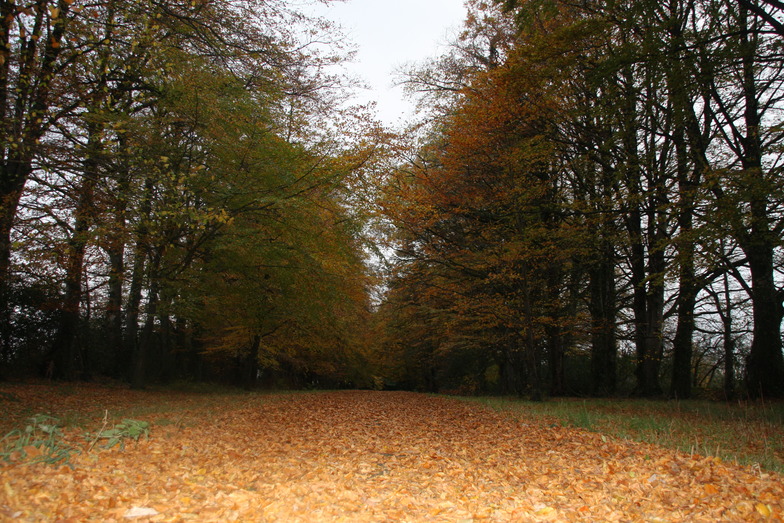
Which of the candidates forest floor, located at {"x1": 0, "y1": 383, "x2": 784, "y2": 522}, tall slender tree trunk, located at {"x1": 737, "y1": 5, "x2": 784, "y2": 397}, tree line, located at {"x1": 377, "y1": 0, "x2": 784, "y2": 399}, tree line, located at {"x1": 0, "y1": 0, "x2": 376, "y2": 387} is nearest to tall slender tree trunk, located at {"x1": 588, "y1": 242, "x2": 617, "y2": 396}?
tree line, located at {"x1": 377, "y1": 0, "x2": 784, "y2": 399}

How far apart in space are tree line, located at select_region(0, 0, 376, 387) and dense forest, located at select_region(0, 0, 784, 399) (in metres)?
0.08

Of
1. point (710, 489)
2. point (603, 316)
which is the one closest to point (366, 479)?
point (710, 489)

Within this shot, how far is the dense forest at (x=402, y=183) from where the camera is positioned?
688cm

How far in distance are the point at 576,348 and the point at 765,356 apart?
27.7 ft

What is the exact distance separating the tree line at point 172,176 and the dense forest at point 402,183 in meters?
Answer: 0.08

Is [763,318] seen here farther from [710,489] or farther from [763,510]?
[763,510]

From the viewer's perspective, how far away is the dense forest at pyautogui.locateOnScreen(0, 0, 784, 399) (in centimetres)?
688

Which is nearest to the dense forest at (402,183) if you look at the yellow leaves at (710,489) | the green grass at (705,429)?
the green grass at (705,429)

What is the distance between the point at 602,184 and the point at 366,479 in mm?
11380

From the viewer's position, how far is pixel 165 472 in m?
3.65

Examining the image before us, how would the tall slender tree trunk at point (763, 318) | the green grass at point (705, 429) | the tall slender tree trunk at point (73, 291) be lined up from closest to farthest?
1. the green grass at point (705, 429)
2. the tall slender tree trunk at point (73, 291)
3. the tall slender tree trunk at point (763, 318)

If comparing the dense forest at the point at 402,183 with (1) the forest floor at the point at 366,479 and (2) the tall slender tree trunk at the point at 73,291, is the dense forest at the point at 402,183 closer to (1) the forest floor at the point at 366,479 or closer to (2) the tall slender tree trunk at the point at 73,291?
(2) the tall slender tree trunk at the point at 73,291

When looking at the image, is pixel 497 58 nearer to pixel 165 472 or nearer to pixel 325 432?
pixel 325 432

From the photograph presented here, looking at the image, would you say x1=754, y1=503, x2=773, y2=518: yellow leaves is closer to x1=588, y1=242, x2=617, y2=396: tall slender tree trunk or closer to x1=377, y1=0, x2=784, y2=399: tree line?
x1=377, y1=0, x2=784, y2=399: tree line
